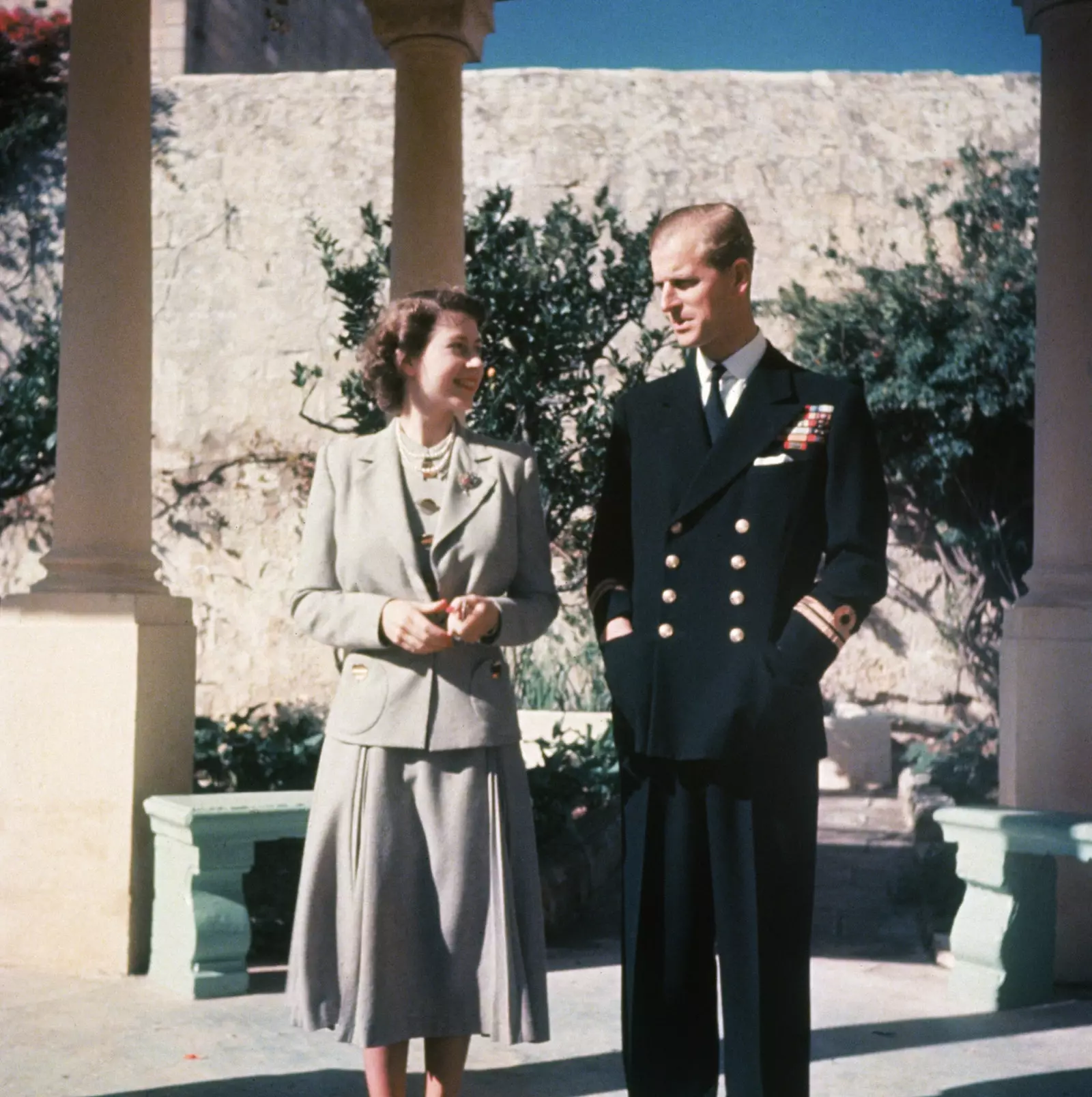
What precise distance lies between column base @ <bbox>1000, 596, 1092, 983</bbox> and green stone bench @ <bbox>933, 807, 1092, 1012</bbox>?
0.19m

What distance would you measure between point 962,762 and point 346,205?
21.0ft

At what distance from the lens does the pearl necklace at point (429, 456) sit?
3.24 meters

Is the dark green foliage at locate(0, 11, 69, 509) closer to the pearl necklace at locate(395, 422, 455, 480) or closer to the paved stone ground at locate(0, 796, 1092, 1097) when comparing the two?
the paved stone ground at locate(0, 796, 1092, 1097)

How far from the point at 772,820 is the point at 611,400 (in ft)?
18.2

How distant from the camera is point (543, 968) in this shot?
3207 millimetres

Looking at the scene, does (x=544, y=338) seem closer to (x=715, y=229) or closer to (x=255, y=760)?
(x=255, y=760)

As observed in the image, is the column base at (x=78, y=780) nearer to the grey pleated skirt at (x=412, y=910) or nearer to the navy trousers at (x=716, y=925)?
the grey pleated skirt at (x=412, y=910)

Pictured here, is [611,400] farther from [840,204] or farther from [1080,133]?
[840,204]

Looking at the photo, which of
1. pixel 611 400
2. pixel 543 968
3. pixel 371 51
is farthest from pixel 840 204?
pixel 543 968

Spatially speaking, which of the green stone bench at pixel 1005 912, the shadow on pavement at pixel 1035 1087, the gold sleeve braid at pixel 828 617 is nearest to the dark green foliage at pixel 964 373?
the green stone bench at pixel 1005 912

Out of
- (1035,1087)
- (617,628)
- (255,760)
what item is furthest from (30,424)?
(617,628)

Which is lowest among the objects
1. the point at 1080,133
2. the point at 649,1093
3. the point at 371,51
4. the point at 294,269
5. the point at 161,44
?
the point at 649,1093

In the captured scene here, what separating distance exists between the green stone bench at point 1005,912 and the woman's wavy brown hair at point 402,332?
2763 mm

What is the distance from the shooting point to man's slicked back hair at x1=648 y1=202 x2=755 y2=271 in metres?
2.68
